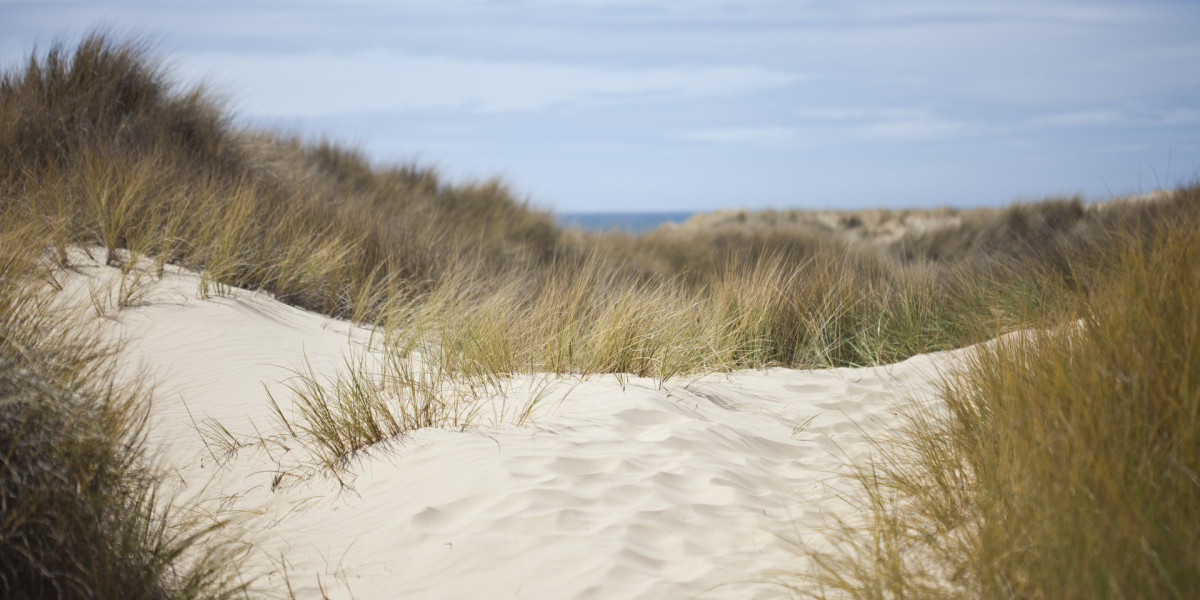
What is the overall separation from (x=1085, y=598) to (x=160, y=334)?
528cm

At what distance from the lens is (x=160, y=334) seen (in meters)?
5.11

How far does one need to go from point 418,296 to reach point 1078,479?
5356mm

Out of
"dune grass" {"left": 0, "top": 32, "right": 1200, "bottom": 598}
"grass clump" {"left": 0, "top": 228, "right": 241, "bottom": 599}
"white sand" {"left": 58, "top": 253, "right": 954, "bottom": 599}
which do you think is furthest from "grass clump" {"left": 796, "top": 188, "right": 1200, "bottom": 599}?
"grass clump" {"left": 0, "top": 228, "right": 241, "bottom": 599}

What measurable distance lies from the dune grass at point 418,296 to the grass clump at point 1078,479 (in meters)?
0.02

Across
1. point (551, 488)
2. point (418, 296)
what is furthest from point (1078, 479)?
point (418, 296)

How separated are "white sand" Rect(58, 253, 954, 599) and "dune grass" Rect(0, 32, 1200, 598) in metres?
0.27

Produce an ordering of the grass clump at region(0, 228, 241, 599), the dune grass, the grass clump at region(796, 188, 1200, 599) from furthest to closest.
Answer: the dune grass → the grass clump at region(0, 228, 241, 599) → the grass clump at region(796, 188, 1200, 599)

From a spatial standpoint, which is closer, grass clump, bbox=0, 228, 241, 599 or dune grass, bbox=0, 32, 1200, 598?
grass clump, bbox=0, 228, 241, 599

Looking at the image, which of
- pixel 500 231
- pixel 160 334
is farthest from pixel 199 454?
pixel 500 231

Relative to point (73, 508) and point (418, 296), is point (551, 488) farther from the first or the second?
point (418, 296)

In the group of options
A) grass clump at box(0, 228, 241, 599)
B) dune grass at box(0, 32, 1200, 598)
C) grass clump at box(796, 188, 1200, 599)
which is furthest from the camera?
dune grass at box(0, 32, 1200, 598)

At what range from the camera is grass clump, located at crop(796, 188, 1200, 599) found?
1.86m

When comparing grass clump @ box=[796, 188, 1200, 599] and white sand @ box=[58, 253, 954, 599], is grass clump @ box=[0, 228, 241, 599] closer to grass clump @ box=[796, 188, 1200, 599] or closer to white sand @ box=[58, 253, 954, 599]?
white sand @ box=[58, 253, 954, 599]

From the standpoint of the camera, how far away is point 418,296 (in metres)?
6.56
